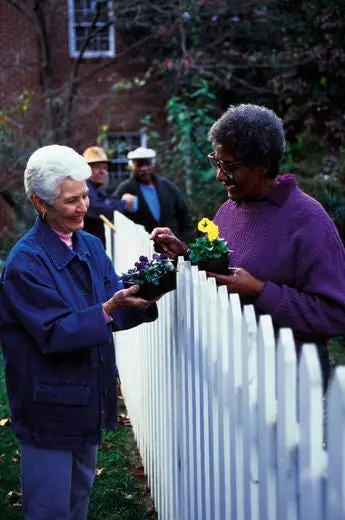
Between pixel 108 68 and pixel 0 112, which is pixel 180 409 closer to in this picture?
pixel 0 112

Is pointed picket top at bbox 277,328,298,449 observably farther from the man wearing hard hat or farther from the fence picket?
the man wearing hard hat

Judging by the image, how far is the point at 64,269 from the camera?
325 cm

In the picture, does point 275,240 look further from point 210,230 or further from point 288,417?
point 288,417

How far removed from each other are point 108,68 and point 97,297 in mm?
16778

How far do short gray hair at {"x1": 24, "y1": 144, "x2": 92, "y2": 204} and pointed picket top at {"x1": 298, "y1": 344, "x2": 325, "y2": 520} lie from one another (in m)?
1.61

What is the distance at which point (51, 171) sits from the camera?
3186 mm

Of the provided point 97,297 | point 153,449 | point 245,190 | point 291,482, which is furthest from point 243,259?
point 153,449

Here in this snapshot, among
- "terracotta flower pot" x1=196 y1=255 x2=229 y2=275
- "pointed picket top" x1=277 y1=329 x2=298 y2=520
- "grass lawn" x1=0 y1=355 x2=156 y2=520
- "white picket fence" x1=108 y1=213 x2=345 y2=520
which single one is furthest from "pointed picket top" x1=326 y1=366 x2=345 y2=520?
"grass lawn" x1=0 y1=355 x2=156 y2=520

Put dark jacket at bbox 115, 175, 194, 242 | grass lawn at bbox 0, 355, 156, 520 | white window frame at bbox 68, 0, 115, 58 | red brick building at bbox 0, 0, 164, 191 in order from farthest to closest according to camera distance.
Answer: white window frame at bbox 68, 0, 115, 58 < red brick building at bbox 0, 0, 164, 191 < dark jacket at bbox 115, 175, 194, 242 < grass lawn at bbox 0, 355, 156, 520

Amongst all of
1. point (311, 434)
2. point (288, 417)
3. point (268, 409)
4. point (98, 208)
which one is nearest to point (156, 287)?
point (268, 409)

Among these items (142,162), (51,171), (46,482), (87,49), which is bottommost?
(46,482)

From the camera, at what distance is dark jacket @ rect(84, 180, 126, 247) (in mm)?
Result: 8922

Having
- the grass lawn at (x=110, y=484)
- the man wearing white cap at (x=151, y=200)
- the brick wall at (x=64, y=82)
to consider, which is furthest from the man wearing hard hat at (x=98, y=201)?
the brick wall at (x=64, y=82)

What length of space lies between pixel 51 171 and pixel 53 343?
2.22 ft
